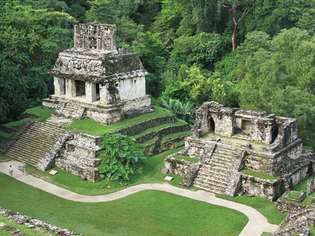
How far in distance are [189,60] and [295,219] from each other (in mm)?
26238

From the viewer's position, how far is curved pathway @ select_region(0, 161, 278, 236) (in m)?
21.8

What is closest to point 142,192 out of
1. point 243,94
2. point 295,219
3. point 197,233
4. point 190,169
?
point 190,169

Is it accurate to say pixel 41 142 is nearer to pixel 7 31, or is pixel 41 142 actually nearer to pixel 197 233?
pixel 7 31

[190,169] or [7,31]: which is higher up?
[7,31]

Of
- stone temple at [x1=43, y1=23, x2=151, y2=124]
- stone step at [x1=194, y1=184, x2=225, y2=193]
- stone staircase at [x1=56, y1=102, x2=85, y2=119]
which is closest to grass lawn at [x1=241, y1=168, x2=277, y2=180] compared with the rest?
stone step at [x1=194, y1=184, x2=225, y2=193]

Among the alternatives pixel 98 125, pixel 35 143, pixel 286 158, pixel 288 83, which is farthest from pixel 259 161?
pixel 35 143

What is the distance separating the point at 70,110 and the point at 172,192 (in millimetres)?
8646

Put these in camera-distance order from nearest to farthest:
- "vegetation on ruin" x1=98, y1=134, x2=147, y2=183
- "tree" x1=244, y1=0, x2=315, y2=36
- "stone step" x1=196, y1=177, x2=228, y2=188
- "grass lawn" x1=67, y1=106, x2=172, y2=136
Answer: "stone step" x1=196, y1=177, x2=228, y2=188
"vegetation on ruin" x1=98, y1=134, x2=147, y2=183
"grass lawn" x1=67, y1=106, x2=172, y2=136
"tree" x1=244, y1=0, x2=315, y2=36

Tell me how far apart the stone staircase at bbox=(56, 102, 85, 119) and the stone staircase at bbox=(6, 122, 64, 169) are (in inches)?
43.6

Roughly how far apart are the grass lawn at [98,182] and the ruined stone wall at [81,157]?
1.01 feet

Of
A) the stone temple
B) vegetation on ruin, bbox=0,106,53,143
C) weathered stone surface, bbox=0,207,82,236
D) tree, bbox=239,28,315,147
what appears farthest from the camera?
vegetation on ruin, bbox=0,106,53,143

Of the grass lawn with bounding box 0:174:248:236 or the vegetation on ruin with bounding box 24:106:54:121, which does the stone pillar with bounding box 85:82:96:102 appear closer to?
the vegetation on ruin with bounding box 24:106:54:121

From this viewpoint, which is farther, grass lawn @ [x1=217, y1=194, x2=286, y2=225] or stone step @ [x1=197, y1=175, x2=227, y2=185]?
stone step @ [x1=197, y1=175, x2=227, y2=185]

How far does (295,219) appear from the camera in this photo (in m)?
21.1
